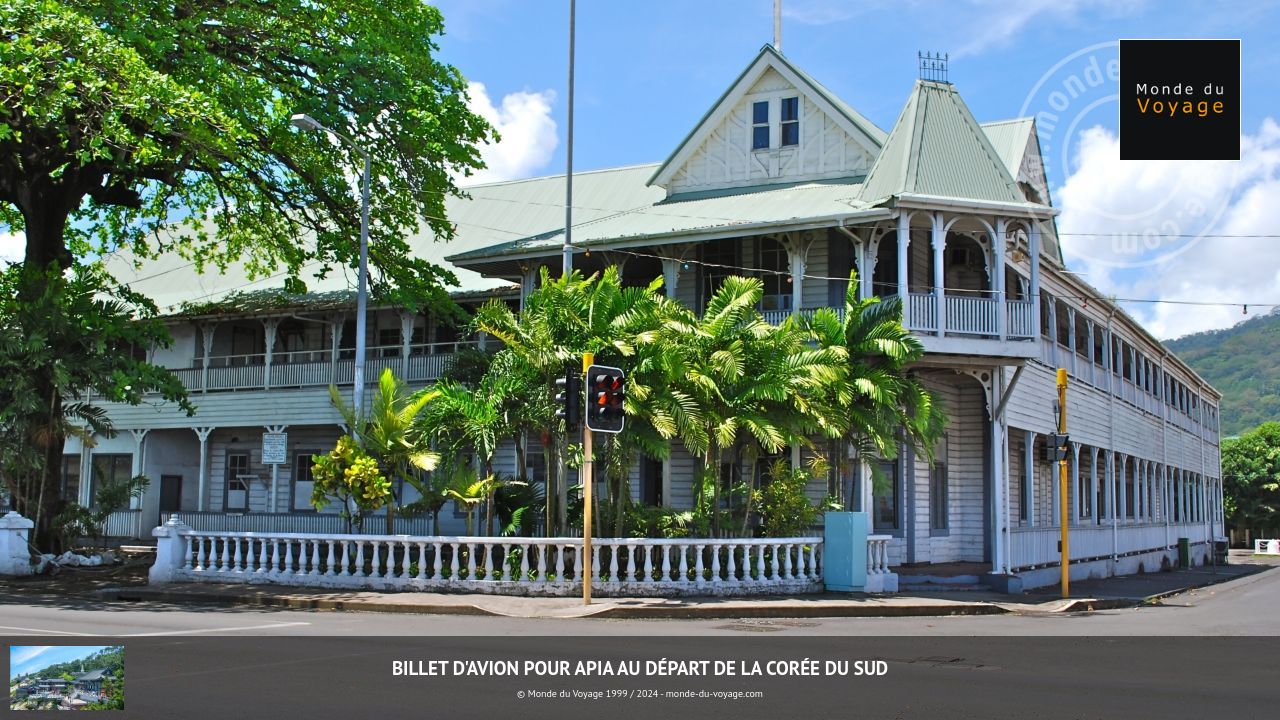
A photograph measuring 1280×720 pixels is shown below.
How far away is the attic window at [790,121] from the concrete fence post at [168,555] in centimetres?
1506

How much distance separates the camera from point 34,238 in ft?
81.9

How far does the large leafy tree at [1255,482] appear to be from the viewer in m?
75.9

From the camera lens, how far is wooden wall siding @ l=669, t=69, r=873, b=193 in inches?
1040

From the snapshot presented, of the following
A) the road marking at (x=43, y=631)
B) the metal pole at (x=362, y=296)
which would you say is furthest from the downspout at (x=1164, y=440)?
the road marking at (x=43, y=631)

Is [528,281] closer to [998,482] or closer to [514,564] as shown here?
[514,564]

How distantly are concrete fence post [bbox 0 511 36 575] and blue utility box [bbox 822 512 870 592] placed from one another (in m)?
15.1

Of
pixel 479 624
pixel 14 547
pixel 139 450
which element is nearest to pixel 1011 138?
pixel 479 624

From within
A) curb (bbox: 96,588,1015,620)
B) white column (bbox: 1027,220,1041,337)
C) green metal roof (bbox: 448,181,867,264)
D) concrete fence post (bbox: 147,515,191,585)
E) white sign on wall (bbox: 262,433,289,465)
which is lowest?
curb (bbox: 96,588,1015,620)

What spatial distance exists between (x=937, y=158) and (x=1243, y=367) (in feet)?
559

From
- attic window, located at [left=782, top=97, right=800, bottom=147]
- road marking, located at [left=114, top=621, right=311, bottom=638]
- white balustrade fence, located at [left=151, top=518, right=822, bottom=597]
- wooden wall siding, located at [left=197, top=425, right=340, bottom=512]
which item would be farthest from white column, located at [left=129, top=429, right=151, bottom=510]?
road marking, located at [left=114, top=621, right=311, bottom=638]

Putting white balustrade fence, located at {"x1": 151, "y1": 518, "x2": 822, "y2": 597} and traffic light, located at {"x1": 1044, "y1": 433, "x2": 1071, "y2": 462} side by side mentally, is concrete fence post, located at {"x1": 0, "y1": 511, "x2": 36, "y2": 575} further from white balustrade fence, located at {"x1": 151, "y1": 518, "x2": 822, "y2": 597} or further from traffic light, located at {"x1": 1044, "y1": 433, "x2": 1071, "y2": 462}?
traffic light, located at {"x1": 1044, "y1": 433, "x2": 1071, "y2": 462}

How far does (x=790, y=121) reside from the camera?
27109mm
